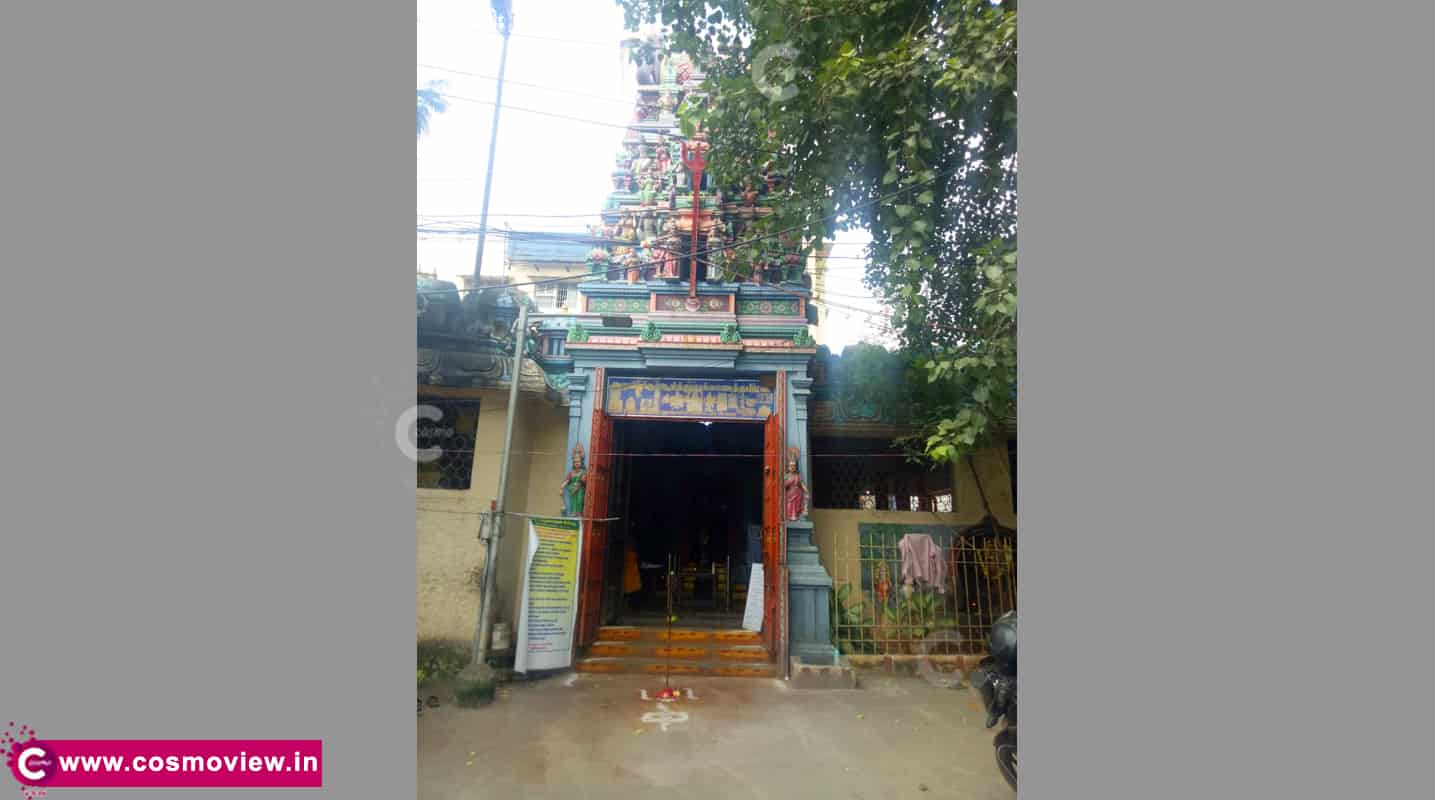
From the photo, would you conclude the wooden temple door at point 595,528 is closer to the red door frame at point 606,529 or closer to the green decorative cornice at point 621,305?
the red door frame at point 606,529

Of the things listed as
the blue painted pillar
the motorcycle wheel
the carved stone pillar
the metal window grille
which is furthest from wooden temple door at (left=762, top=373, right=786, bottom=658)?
the motorcycle wheel

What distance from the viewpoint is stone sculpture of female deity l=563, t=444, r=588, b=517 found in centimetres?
851

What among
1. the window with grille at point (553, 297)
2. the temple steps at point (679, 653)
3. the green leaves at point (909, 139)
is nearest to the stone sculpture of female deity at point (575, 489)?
the temple steps at point (679, 653)

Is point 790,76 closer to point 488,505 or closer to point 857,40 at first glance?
point 857,40

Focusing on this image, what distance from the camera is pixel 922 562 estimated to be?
9.34m

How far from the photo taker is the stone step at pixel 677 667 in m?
8.20

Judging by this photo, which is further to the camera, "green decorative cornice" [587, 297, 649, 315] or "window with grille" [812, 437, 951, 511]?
"window with grille" [812, 437, 951, 511]

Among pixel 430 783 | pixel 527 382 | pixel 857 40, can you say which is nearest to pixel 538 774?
pixel 430 783

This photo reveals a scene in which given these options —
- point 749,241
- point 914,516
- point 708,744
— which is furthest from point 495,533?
point 914,516

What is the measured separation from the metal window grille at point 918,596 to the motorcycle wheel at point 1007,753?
14.1 feet

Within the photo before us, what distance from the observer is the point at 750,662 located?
843 cm

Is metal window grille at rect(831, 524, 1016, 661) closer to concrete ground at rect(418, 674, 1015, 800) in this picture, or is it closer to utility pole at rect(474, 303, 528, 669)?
concrete ground at rect(418, 674, 1015, 800)
